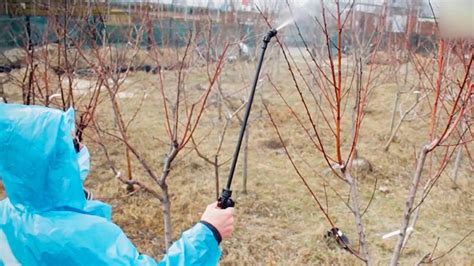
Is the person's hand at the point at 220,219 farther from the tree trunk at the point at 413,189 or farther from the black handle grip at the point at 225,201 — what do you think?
the tree trunk at the point at 413,189

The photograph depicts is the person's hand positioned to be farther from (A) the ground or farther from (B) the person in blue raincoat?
(A) the ground

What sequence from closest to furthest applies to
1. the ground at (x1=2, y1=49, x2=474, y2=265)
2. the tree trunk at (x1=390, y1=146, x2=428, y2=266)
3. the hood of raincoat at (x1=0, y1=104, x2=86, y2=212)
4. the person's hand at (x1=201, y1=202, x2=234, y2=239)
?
the hood of raincoat at (x1=0, y1=104, x2=86, y2=212) < the person's hand at (x1=201, y1=202, x2=234, y2=239) < the tree trunk at (x1=390, y1=146, x2=428, y2=266) < the ground at (x1=2, y1=49, x2=474, y2=265)

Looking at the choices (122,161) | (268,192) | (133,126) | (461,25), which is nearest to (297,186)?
(268,192)

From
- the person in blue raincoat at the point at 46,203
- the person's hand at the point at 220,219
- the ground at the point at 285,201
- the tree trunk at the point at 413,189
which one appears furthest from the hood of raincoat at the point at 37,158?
the ground at the point at 285,201

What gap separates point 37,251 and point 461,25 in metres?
1.53

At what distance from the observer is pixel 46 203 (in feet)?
4.37

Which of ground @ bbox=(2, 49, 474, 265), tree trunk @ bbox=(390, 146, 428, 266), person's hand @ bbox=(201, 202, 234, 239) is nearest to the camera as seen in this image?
person's hand @ bbox=(201, 202, 234, 239)


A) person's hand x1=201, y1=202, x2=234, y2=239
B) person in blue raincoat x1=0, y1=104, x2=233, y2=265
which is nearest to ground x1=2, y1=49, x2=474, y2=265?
person's hand x1=201, y1=202, x2=234, y2=239

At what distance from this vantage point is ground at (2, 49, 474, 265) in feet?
13.8

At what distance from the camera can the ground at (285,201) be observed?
421 centimetres

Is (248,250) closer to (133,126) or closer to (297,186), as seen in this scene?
(297,186)

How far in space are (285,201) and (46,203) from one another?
13.5ft

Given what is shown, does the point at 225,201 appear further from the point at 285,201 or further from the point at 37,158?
the point at 285,201

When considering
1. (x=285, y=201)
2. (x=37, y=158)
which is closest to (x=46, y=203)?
(x=37, y=158)
